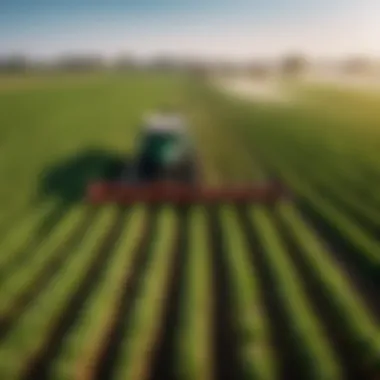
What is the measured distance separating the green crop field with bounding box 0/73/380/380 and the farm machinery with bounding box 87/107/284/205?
0.19 m

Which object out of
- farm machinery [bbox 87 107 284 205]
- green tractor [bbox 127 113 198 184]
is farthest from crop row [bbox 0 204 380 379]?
green tractor [bbox 127 113 198 184]

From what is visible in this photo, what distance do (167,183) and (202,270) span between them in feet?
8.31

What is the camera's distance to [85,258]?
6125 mm

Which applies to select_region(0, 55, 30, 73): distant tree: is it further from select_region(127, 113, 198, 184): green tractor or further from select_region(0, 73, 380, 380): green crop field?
select_region(127, 113, 198, 184): green tractor

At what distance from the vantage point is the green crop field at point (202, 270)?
14.4 ft

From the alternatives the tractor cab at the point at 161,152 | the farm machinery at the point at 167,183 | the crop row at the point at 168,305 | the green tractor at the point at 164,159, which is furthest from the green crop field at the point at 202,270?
the tractor cab at the point at 161,152

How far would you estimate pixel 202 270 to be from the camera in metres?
5.89

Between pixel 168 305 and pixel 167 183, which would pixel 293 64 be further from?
pixel 168 305

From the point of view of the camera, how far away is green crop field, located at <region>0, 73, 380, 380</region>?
14.4 feet

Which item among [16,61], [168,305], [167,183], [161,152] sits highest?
[16,61]

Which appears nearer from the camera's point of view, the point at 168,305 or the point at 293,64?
the point at 168,305

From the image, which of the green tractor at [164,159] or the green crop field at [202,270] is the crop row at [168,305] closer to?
the green crop field at [202,270]

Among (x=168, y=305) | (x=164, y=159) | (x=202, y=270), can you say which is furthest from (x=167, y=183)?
(x=168, y=305)

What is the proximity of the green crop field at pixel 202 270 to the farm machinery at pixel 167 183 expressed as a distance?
189mm
